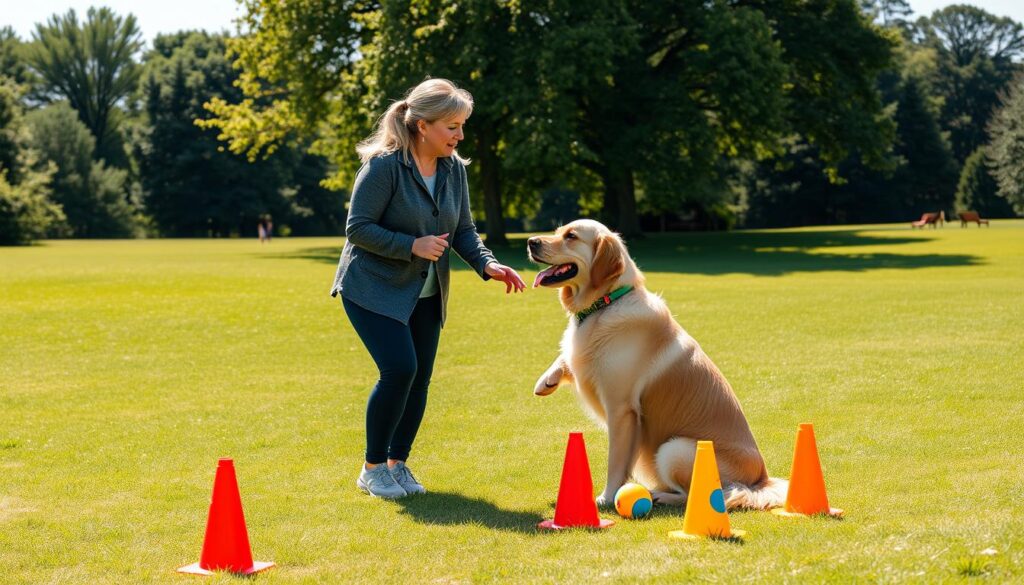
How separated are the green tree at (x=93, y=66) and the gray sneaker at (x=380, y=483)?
309ft

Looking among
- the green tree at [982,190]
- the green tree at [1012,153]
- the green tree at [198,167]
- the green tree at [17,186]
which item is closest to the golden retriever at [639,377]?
the green tree at [17,186]

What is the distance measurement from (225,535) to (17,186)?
219 feet

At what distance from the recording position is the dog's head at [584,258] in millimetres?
6422

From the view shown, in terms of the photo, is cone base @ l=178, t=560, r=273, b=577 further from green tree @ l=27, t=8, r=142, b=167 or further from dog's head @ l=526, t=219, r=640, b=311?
green tree @ l=27, t=8, r=142, b=167

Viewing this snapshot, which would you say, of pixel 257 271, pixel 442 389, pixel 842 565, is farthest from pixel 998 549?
pixel 257 271

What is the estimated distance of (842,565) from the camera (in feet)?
15.3

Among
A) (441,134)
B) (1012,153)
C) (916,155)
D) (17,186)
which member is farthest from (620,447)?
(916,155)

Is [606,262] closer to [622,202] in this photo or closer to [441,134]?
[441,134]

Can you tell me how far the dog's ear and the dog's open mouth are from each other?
12 centimetres

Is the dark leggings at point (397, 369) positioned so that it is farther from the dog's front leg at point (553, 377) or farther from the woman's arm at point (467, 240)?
the dog's front leg at point (553, 377)

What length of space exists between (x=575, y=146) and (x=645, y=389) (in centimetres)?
2947

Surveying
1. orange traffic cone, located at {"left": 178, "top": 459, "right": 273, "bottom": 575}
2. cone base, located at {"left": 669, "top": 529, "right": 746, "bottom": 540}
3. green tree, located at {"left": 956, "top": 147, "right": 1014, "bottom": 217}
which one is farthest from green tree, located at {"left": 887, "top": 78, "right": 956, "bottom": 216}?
orange traffic cone, located at {"left": 178, "top": 459, "right": 273, "bottom": 575}

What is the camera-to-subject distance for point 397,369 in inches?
257

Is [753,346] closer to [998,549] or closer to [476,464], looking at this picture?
[476,464]
